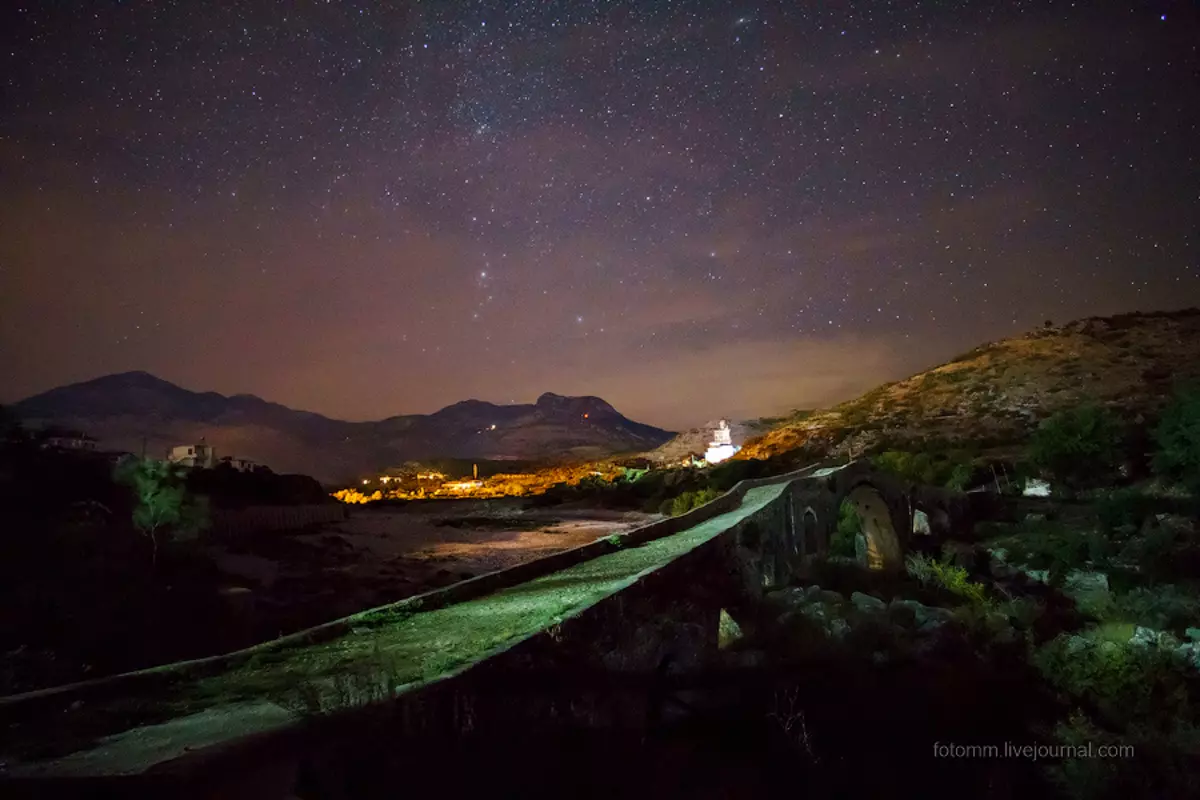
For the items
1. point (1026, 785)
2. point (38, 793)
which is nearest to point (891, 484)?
point (1026, 785)

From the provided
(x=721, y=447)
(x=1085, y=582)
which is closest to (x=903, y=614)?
(x=1085, y=582)

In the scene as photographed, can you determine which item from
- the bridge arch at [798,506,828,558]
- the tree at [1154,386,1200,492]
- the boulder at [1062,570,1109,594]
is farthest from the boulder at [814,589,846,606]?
the tree at [1154,386,1200,492]

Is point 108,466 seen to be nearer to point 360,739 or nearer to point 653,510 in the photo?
point 360,739

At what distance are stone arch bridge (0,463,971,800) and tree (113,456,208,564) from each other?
49.5 feet

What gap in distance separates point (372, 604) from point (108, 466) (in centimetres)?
1594

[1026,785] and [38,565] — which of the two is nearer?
[1026,785]

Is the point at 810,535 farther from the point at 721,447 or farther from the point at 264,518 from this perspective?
the point at 721,447

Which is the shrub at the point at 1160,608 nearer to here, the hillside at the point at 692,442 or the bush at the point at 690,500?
the bush at the point at 690,500

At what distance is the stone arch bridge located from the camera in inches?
166

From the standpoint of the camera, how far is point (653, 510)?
52469 millimetres

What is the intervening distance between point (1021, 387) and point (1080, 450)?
3746cm

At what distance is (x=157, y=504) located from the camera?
74.4 ft

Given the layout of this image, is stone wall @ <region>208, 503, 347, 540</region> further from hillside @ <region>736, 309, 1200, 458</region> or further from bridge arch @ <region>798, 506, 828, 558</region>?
hillside @ <region>736, 309, 1200, 458</region>

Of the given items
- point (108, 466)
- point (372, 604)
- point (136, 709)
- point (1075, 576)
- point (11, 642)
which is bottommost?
point (1075, 576)
